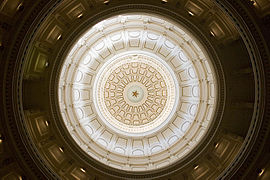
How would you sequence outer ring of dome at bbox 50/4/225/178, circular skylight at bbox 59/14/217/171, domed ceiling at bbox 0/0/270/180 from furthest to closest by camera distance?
circular skylight at bbox 59/14/217/171 < outer ring of dome at bbox 50/4/225/178 < domed ceiling at bbox 0/0/270/180

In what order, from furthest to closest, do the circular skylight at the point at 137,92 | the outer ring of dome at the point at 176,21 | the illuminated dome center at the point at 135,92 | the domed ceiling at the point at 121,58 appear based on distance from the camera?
the illuminated dome center at the point at 135,92
the circular skylight at the point at 137,92
the outer ring of dome at the point at 176,21
the domed ceiling at the point at 121,58

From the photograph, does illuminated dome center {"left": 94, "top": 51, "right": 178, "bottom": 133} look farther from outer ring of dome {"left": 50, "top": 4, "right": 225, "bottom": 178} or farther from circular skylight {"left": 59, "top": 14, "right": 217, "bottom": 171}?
outer ring of dome {"left": 50, "top": 4, "right": 225, "bottom": 178}

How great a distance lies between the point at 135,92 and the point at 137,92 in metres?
0.29

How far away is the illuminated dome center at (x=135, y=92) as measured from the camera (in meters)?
27.0

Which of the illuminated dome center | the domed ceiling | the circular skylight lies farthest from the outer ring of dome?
the illuminated dome center

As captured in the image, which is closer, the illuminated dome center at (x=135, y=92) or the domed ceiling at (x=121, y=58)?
the domed ceiling at (x=121, y=58)

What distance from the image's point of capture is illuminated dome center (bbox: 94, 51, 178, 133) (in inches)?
1063

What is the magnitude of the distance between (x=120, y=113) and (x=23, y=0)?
2014 cm

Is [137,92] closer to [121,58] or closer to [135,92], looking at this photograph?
[135,92]

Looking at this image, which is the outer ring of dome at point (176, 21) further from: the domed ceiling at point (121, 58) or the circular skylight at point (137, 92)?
the circular skylight at point (137, 92)

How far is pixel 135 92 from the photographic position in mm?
31000

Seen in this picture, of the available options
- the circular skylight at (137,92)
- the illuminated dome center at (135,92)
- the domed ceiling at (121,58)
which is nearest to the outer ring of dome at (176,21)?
the domed ceiling at (121,58)

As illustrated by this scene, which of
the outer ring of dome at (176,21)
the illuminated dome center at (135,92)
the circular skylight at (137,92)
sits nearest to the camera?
the outer ring of dome at (176,21)

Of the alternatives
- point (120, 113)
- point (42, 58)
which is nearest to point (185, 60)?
point (120, 113)
